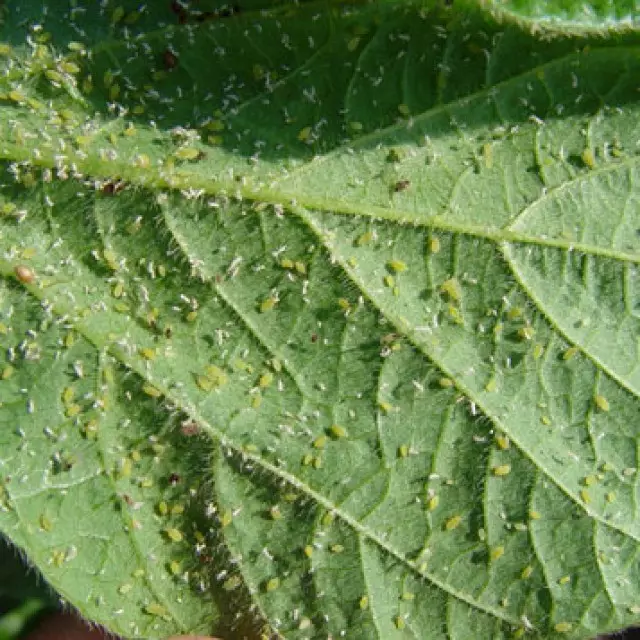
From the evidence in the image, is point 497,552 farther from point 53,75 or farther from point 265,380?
point 53,75

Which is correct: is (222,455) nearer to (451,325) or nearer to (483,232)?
(451,325)

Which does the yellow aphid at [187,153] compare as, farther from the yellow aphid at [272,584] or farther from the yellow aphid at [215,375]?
the yellow aphid at [272,584]

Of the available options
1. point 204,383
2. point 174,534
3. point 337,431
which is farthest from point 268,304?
point 174,534

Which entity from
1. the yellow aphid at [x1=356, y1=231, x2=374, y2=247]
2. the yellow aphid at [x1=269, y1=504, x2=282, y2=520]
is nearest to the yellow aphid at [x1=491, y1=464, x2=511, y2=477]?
the yellow aphid at [x1=269, y1=504, x2=282, y2=520]

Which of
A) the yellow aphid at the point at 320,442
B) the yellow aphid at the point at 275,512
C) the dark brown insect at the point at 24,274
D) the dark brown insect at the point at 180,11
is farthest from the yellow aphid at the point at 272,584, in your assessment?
the dark brown insect at the point at 180,11

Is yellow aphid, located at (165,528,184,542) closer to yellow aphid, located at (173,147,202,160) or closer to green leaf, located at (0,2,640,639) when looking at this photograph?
green leaf, located at (0,2,640,639)

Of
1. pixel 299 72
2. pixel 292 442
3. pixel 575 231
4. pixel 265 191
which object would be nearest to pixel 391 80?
pixel 299 72
